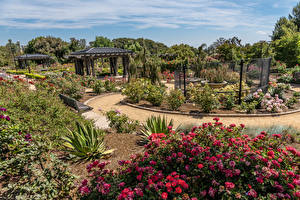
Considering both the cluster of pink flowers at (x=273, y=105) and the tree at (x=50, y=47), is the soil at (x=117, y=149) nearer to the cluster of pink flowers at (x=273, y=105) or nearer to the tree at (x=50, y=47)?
the cluster of pink flowers at (x=273, y=105)

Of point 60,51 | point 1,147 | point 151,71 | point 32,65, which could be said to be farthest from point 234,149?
point 60,51

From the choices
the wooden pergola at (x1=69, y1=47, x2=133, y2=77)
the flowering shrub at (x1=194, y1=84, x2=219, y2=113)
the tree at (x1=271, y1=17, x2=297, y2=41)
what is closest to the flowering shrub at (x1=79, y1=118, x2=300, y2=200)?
the flowering shrub at (x1=194, y1=84, x2=219, y2=113)

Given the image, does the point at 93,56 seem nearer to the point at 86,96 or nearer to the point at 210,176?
the point at 86,96

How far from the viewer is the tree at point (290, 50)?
23859 mm

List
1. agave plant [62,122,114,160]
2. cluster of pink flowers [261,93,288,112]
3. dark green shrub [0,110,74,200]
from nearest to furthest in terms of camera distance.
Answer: dark green shrub [0,110,74,200] < agave plant [62,122,114,160] < cluster of pink flowers [261,93,288,112]

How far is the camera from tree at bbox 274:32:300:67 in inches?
939

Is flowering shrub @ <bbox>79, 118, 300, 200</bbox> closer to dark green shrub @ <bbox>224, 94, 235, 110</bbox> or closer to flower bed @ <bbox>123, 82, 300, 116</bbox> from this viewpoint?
flower bed @ <bbox>123, 82, 300, 116</bbox>

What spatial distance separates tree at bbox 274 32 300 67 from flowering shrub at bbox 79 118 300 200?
2714cm

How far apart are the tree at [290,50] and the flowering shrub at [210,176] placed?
27.1 metres

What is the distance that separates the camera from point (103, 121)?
751cm

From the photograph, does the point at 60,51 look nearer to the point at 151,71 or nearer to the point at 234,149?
the point at 151,71

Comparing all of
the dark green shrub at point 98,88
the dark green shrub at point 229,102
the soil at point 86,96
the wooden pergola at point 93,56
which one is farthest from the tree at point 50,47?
the dark green shrub at point 229,102

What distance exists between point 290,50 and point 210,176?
95.9 ft

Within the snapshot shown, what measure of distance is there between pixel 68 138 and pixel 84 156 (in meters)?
0.58
